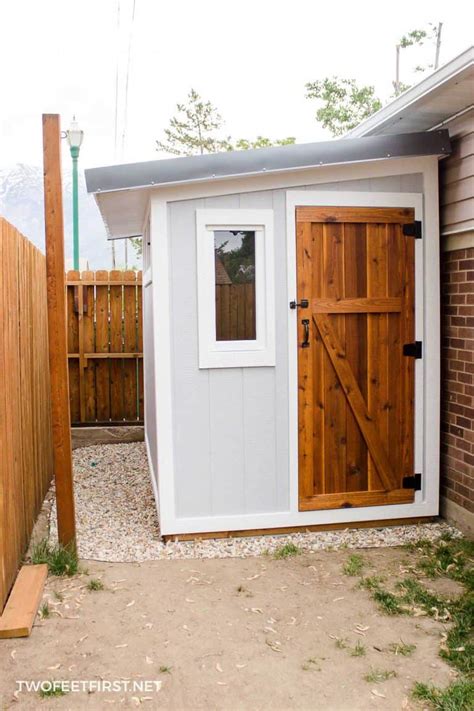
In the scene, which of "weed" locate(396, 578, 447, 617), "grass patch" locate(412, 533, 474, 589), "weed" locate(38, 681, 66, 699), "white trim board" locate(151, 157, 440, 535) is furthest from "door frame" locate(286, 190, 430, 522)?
"weed" locate(38, 681, 66, 699)

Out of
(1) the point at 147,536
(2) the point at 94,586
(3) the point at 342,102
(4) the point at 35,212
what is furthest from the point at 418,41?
(4) the point at 35,212

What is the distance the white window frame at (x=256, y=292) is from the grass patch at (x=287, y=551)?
3.85 feet

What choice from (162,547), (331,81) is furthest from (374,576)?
(331,81)

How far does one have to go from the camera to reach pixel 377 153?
15.2ft

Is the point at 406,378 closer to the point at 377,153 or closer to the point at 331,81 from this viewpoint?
the point at 377,153

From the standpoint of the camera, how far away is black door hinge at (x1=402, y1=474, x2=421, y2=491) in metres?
5.03

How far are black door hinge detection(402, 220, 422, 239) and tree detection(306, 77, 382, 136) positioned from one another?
2016cm

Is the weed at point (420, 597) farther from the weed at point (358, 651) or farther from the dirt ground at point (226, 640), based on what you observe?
the weed at point (358, 651)

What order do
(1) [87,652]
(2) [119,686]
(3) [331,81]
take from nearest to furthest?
(2) [119,686]
(1) [87,652]
(3) [331,81]

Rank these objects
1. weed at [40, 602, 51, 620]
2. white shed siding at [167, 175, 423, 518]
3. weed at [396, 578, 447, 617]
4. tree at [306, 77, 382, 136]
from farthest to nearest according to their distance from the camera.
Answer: tree at [306, 77, 382, 136] < white shed siding at [167, 175, 423, 518] < weed at [396, 578, 447, 617] < weed at [40, 602, 51, 620]

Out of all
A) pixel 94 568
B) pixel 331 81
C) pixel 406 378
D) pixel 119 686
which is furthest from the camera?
pixel 331 81

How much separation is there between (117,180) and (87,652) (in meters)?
2.68

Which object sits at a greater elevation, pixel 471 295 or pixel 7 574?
pixel 471 295

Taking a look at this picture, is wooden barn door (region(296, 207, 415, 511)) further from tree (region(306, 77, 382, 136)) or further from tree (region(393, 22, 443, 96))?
tree (region(393, 22, 443, 96))
